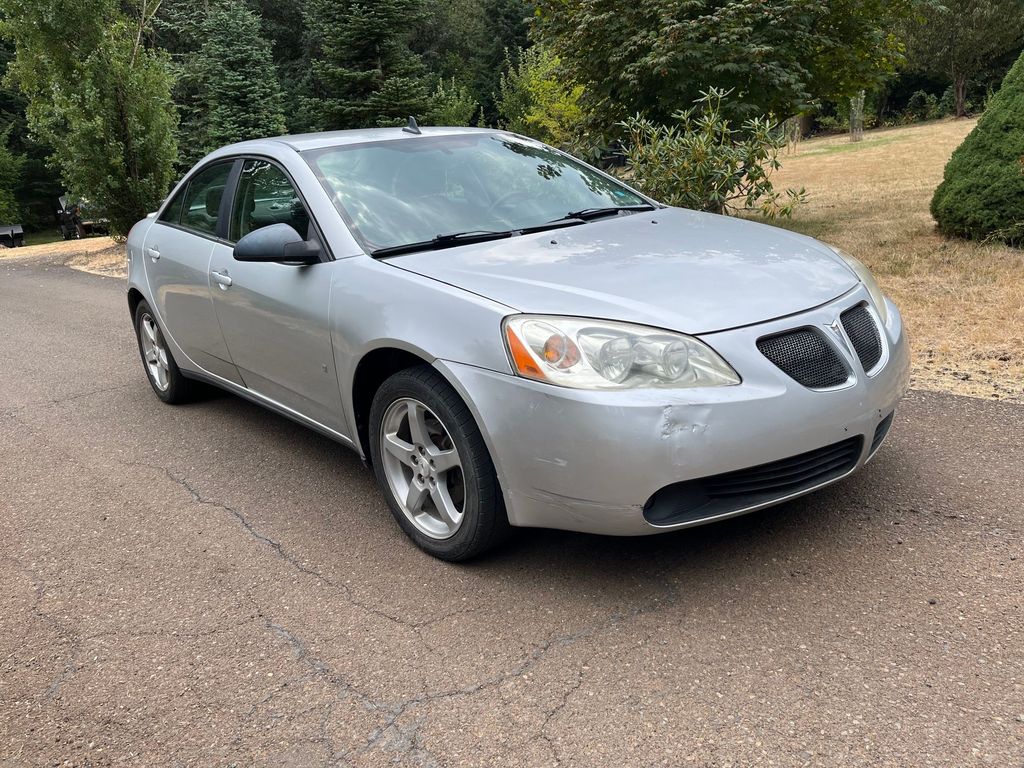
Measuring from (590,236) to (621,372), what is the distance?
1.11 metres

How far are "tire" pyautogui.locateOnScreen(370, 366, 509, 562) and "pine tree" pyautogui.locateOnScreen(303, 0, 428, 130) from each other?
82.3 feet

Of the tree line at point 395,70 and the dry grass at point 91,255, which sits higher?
the tree line at point 395,70

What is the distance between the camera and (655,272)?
3127mm

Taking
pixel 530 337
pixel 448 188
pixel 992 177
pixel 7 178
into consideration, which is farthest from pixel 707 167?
pixel 7 178

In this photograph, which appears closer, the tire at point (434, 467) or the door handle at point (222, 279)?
the tire at point (434, 467)

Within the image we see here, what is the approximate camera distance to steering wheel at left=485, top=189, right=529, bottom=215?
3952mm

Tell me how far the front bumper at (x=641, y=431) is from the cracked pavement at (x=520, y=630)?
14.2 inches

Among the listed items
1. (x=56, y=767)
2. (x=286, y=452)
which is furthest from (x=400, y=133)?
(x=56, y=767)

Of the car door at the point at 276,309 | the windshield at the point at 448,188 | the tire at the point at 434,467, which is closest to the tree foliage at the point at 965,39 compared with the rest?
the windshield at the point at 448,188

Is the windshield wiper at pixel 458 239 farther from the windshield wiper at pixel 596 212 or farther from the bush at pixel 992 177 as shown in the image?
the bush at pixel 992 177

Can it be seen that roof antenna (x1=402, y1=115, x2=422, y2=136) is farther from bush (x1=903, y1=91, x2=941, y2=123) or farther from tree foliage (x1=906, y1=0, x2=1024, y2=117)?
bush (x1=903, y1=91, x2=941, y2=123)

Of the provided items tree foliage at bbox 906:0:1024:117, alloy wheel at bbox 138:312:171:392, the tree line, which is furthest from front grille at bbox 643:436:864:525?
tree foliage at bbox 906:0:1024:117

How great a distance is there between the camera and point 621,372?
107 inches

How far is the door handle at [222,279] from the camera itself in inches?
167
